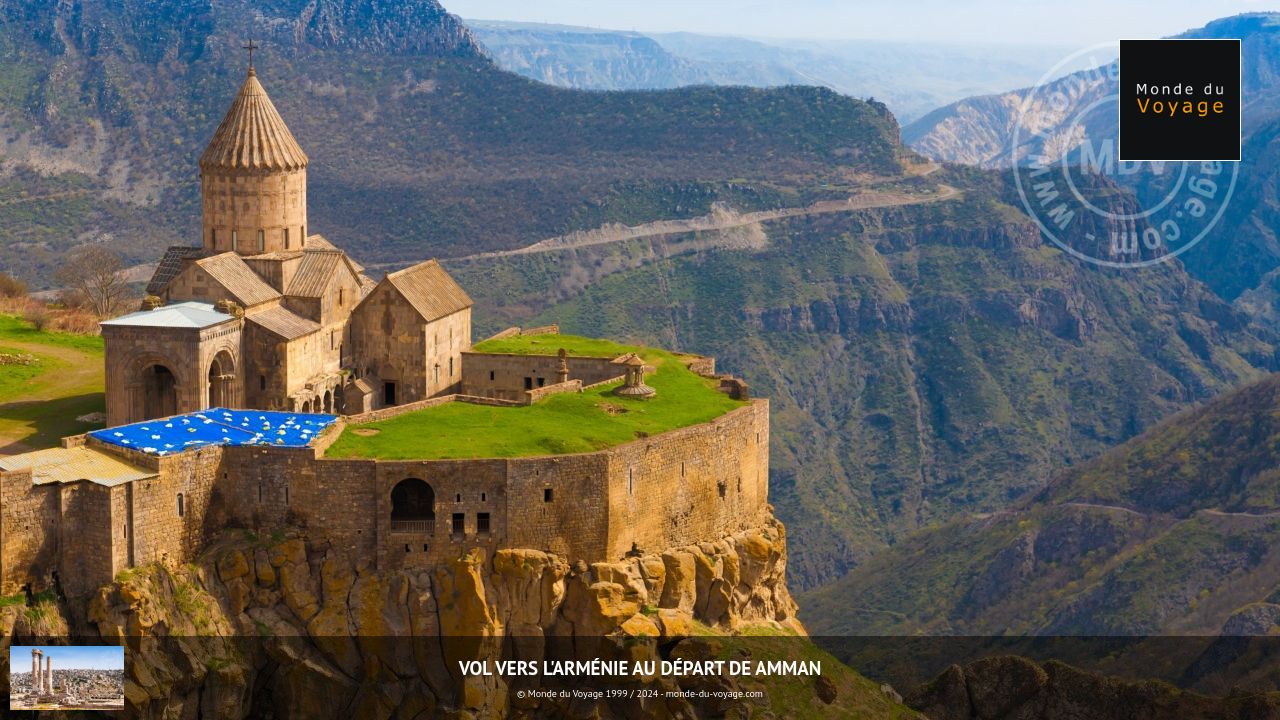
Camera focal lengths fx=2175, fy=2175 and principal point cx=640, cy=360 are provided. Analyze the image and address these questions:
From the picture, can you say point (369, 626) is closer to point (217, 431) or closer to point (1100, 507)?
point (217, 431)

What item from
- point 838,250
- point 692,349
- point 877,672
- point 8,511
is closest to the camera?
point 8,511

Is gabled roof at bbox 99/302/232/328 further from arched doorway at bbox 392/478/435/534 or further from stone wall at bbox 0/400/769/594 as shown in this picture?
arched doorway at bbox 392/478/435/534

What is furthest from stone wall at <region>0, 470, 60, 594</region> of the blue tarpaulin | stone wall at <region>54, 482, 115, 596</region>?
the blue tarpaulin

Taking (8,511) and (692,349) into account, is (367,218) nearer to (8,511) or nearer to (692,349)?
(692,349)

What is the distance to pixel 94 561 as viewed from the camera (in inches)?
2163

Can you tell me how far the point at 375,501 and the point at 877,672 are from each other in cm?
3481

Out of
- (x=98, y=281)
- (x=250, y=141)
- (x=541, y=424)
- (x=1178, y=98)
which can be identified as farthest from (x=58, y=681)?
(x=1178, y=98)

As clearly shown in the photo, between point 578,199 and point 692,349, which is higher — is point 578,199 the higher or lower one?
the higher one

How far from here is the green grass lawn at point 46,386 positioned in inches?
2509

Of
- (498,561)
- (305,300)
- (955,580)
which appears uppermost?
(305,300)

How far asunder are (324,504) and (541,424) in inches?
308

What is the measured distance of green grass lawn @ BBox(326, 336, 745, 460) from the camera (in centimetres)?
5988

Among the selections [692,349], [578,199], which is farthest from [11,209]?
[692,349]

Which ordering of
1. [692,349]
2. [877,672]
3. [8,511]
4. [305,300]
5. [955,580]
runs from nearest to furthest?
[8,511] < [305,300] < [877,672] < [955,580] < [692,349]
